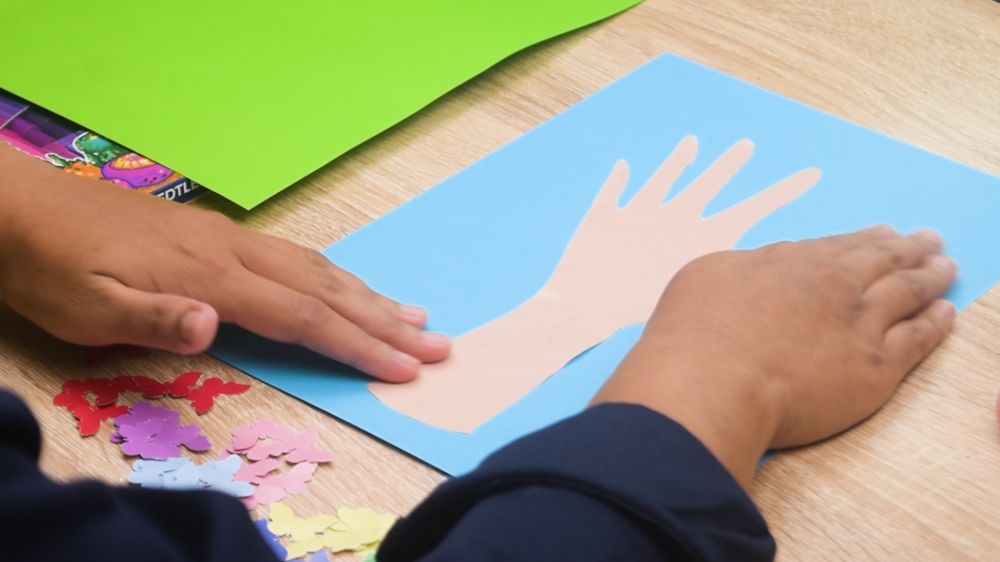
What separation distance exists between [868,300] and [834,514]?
145 mm

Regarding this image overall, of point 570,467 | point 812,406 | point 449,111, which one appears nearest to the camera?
point 570,467

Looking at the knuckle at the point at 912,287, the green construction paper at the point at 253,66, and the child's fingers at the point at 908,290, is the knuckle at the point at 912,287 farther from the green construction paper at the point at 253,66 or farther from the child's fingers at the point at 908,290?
the green construction paper at the point at 253,66

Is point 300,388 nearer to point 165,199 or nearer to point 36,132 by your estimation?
point 165,199

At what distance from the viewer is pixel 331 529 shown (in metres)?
0.58

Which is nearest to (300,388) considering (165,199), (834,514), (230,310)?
(230,310)

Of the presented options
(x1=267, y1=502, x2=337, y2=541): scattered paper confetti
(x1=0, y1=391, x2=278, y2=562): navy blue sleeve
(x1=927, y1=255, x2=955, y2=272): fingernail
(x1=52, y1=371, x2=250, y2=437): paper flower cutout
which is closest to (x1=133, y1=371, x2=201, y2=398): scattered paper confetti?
(x1=52, y1=371, x2=250, y2=437): paper flower cutout

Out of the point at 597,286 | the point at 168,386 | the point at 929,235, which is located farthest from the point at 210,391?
the point at 929,235

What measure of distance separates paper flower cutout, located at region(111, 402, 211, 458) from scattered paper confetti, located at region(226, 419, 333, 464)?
0.02 meters

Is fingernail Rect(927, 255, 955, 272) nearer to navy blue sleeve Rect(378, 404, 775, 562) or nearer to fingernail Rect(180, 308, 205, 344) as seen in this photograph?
navy blue sleeve Rect(378, 404, 775, 562)

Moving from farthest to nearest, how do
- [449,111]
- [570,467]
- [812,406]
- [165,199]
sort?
[449,111]
[165,199]
[812,406]
[570,467]

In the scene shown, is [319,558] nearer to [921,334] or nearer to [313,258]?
[313,258]

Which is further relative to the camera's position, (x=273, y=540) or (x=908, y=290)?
(x=908, y=290)

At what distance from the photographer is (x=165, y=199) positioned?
2.48 ft

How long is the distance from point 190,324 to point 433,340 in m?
0.13
